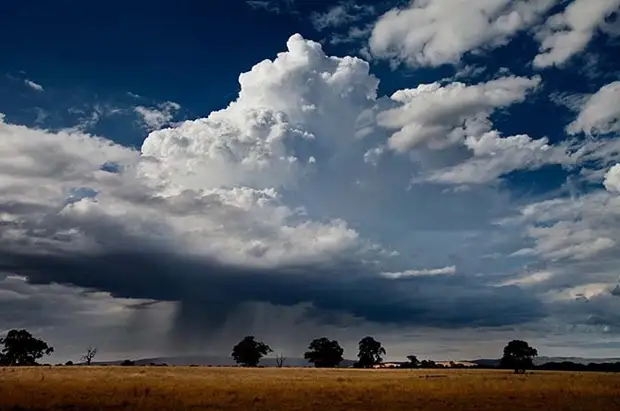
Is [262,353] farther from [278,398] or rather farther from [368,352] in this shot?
[278,398]

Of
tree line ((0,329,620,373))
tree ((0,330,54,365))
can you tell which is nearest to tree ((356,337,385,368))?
tree line ((0,329,620,373))

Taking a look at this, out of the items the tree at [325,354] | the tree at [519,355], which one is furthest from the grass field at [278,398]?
the tree at [325,354]

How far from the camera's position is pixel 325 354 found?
168 meters

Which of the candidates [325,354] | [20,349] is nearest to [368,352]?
[325,354]

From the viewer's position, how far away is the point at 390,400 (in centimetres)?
4288

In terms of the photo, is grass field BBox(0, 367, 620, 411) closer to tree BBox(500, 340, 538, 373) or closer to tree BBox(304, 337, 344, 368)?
tree BBox(500, 340, 538, 373)

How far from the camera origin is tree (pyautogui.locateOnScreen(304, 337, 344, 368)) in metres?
168

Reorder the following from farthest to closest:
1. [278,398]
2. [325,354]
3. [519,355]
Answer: [325,354] → [519,355] → [278,398]

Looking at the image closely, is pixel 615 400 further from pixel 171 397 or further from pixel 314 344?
pixel 314 344

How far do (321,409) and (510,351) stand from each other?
95.7 metres

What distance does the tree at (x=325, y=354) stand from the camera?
168 metres

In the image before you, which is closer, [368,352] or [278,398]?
[278,398]

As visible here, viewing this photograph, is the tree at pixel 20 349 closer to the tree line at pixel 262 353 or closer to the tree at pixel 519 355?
the tree line at pixel 262 353

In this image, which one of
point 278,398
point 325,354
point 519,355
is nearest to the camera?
point 278,398
